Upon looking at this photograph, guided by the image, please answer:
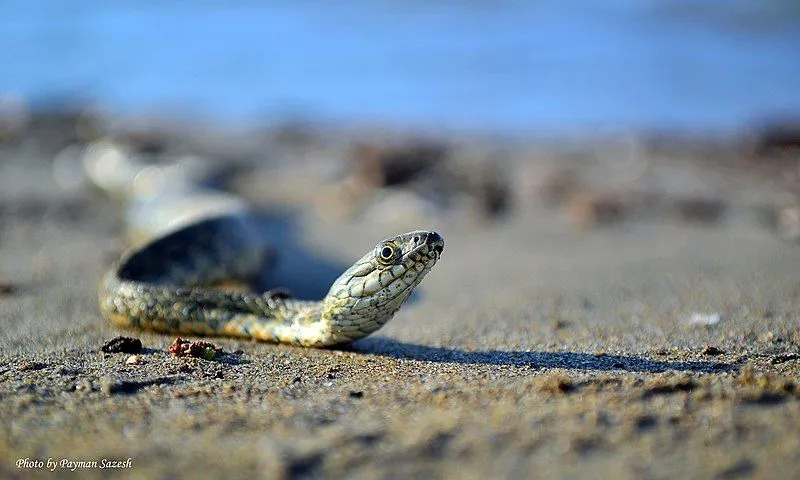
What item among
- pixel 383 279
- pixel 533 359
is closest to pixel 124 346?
pixel 383 279

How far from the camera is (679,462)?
251cm

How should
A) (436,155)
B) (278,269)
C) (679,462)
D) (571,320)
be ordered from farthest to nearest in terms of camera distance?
(436,155) < (278,269) < (571,320) < (679,462)

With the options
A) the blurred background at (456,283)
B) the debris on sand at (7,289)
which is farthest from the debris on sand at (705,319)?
the debris on sand at (7,289)

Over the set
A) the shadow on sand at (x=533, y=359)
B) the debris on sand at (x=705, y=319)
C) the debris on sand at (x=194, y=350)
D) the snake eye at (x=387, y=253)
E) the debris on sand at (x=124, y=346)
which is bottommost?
the shadow on sand at (x=533, y=359)

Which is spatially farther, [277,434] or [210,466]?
[277,434]

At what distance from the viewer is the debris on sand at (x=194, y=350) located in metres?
4.04

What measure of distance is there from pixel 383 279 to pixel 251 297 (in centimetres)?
105

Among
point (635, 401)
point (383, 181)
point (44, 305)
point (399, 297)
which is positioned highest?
point (383, 181)

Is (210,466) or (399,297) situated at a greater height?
(399,297)

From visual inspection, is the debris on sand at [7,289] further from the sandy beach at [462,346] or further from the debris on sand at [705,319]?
the debris on sand at [705,319]

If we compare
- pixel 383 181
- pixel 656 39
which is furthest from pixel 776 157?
pixel 656 39

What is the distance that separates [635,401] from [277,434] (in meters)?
1.35

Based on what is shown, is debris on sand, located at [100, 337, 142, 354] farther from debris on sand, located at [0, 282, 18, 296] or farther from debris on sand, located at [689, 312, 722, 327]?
debris on sand, located at [689, 312, 722, 327]

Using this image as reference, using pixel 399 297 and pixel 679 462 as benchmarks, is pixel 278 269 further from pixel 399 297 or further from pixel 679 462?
pixel 679 462
